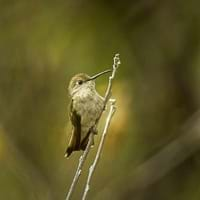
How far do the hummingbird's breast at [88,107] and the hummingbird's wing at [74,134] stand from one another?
0.02 m

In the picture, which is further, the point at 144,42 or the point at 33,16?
the point at 144,42

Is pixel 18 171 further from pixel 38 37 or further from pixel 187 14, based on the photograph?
pixel 187 14

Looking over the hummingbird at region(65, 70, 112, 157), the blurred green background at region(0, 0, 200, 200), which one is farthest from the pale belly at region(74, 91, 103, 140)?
the blurred green background at region(0, 0, 200, 200)

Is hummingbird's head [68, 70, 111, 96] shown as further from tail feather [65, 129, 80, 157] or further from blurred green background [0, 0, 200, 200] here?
blurred green background [0, 0, 200, 200]

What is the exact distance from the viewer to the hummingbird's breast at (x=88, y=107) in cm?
529

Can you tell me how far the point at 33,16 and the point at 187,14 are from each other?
1.15m

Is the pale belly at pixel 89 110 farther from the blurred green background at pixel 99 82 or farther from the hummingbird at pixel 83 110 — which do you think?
the blurred green background at pixel 99 82

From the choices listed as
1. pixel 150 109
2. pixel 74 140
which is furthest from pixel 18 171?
pixel 74 140

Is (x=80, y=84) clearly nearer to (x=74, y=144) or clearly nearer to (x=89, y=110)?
(x=89, y=110)

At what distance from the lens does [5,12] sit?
8336mm

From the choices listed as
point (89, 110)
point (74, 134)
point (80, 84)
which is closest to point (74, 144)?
point (74, 134)

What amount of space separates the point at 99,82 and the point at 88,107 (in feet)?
7.49

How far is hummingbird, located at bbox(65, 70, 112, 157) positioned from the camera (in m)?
5.28

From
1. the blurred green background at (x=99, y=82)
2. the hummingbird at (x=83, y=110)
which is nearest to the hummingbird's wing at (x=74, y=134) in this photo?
the hummingbird at (x=83, y=110)
